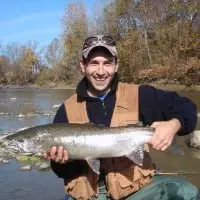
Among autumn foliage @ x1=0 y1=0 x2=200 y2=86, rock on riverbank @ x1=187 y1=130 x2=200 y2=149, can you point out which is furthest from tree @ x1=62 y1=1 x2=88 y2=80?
rock on riverbank @ x1=187 y1=130 x2=200 y2=149

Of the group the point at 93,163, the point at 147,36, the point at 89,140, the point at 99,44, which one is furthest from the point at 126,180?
the point at 147,36

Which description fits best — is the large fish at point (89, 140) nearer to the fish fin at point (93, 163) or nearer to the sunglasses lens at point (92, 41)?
the fish fin at point (93, 163)

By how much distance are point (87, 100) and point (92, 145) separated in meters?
0.67

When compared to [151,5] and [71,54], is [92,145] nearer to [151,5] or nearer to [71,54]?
[151,5]

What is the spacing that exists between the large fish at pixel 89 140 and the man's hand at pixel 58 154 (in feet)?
0.12

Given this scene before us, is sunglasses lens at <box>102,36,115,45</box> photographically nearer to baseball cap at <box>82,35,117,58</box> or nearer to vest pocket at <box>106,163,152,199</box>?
baseball cap at <box>82,35,117,58</box>

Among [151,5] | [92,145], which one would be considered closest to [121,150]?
[92,145]

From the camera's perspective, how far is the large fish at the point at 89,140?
3.78 meters

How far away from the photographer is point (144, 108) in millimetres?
4188

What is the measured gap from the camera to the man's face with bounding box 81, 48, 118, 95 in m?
4.16

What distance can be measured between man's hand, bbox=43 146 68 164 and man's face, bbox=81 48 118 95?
29.6 inches

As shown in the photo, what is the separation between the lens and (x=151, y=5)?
43438mm

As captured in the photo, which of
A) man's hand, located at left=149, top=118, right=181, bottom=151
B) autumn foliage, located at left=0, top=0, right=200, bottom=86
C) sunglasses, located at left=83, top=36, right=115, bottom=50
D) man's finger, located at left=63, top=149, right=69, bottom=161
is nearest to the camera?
man's hand, located at left=149, top=118, right=181, bottom=151

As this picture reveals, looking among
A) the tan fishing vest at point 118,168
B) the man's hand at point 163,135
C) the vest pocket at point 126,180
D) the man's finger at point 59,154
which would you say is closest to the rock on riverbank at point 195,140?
the tan fishing vest at point 118,168
